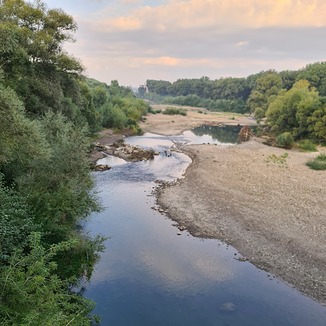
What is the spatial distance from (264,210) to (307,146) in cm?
3396

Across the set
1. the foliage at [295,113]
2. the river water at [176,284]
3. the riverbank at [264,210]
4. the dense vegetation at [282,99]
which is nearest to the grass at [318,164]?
the riverbank at [264,210]

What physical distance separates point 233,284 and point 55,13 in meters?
29.7

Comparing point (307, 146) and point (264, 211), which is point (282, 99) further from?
point (264, 211)

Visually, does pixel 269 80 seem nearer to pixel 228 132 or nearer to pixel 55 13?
pixel 228 132

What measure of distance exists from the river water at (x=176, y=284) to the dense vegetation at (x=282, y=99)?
44136 mm

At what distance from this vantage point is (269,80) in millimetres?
126688

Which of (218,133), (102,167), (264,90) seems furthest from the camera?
(264,90)

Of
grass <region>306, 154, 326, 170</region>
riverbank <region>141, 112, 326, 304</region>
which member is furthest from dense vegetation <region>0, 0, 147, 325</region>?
grass <region>306, 154, 326, 170</region>

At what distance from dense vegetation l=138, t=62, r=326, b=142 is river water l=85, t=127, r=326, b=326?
44.1m

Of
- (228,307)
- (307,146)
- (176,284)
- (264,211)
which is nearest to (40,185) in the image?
(176,284)

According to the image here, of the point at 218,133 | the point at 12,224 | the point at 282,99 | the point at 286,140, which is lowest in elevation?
the point at 218,133

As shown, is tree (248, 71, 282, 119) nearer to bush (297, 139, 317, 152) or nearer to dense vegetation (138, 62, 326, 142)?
dense vegetation (138, 62, 326, 142)

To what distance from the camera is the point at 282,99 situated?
7344 centimetres

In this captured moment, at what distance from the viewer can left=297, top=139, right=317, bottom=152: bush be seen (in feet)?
188
